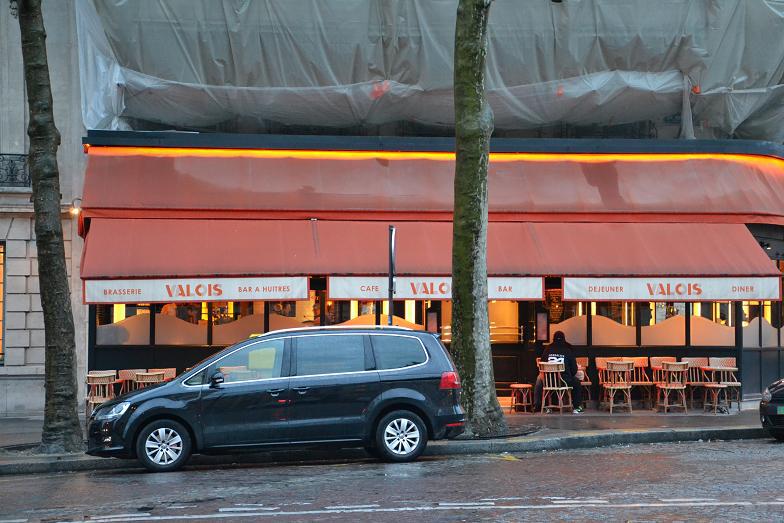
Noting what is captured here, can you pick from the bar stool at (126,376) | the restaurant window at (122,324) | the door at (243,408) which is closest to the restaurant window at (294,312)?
the restaurant window at (122,324)

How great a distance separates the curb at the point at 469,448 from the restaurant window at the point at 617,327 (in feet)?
13.7

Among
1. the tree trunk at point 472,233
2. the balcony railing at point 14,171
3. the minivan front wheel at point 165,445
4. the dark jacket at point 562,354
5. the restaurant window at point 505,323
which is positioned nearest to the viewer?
the minivan front wheel at point 165,445

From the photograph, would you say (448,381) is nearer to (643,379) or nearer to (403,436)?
(403,436)

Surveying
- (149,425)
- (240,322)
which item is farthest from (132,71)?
(149,425)

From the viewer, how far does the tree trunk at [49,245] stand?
584 inches

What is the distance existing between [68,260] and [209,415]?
856 cm

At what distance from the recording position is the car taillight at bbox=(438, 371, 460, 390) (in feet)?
44.5

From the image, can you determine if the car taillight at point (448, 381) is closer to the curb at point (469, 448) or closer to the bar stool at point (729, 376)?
the curb at point (469, 448)

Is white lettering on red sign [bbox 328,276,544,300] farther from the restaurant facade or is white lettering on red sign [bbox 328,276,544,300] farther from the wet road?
the wet road

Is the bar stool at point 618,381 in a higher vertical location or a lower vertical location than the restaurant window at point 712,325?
lower

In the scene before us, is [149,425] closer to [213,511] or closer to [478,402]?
[213,511]

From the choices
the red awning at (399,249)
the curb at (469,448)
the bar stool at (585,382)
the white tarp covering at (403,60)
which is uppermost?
the white tarp covering at (403,60)

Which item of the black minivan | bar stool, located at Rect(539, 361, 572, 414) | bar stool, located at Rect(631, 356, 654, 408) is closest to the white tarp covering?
bar stool, located at Rect(631, 356, 654, 408)

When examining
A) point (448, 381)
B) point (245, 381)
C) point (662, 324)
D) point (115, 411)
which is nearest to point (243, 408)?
point (245, 381)
